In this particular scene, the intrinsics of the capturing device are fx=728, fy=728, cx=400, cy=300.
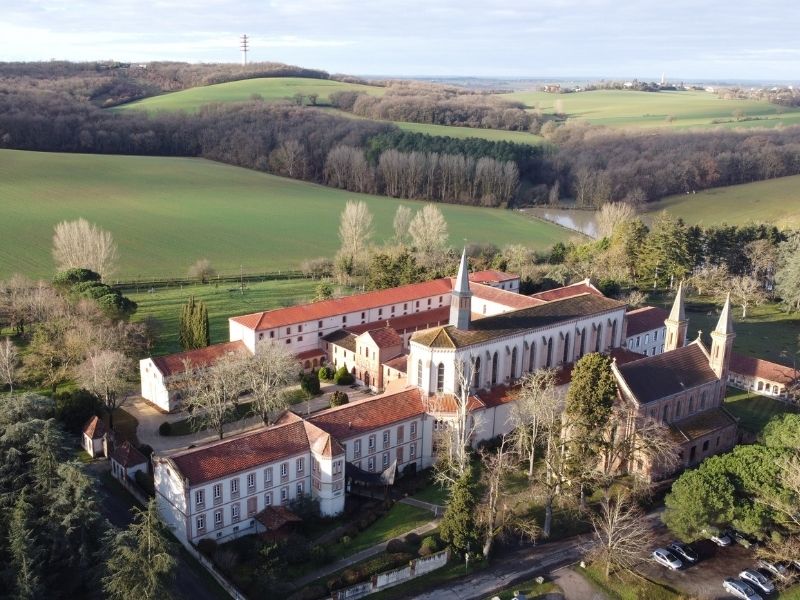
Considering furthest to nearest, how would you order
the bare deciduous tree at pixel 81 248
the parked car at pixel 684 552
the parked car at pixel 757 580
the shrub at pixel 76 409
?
the bare deciduous tree at pixel 81 248, the shrub at pixel 76 409, the parked car at pixel 684 552, the parked car at pixel 757 580

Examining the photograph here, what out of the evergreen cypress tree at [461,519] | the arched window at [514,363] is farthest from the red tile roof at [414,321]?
the evergreen cypress tree at [461,519]

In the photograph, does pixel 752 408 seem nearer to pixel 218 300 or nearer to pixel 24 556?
pixel 24 556

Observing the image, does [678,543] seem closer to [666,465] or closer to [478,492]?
[666,465]

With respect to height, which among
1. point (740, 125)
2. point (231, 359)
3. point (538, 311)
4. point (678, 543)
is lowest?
point (678, 543)

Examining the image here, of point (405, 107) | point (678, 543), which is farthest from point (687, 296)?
point (405, 107)

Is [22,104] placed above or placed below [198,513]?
above

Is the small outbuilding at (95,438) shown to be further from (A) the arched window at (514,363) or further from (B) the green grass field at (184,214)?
(B) the green grass field at (184,214)
